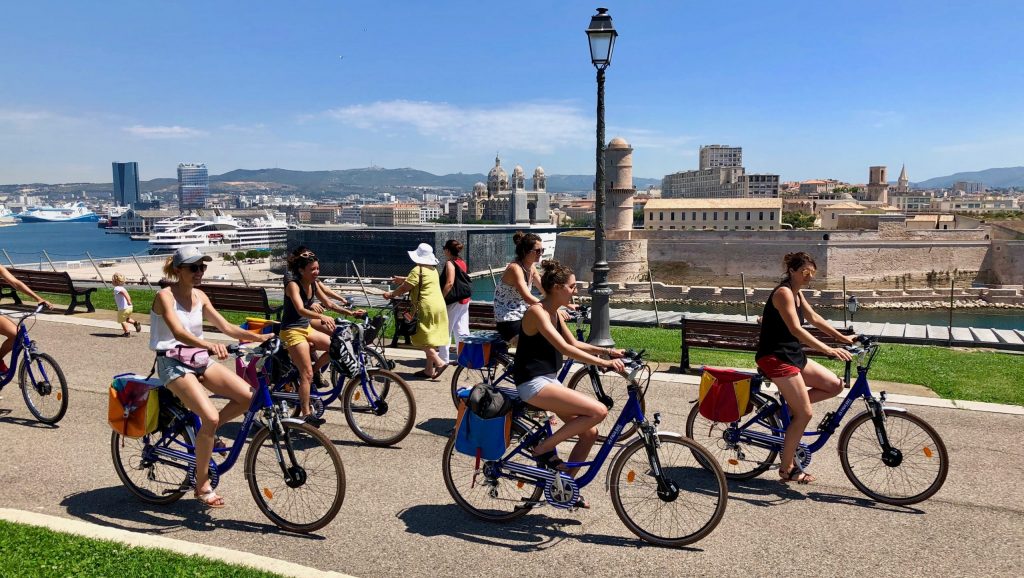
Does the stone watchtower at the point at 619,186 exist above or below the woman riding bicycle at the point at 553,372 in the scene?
above

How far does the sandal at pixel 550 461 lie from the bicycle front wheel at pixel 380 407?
1883mm

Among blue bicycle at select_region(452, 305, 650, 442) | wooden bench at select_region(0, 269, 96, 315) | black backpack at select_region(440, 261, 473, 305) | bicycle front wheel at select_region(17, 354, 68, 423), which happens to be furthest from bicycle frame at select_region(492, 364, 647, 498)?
wooden bench at select_region(0, 269, 96, 315)

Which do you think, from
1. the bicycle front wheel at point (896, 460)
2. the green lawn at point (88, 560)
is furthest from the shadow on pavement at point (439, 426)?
the bicycle front wheel at point (896, 460)

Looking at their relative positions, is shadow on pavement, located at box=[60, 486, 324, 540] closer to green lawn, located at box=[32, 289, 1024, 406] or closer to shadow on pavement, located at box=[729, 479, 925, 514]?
shadow on pavement, located at box=[729, 479, 925, 514]

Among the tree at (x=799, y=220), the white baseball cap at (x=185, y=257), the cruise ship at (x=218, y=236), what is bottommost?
the cruise ship at (x=218, y=236)

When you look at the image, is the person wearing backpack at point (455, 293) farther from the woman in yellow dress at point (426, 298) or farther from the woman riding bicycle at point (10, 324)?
the woman riding bicycle at point (10, 324)

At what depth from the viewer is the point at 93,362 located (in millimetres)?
9562

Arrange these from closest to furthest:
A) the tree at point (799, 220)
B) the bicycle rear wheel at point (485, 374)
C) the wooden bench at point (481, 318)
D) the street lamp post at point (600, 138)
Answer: the bicycle rear wheel at point (485, 374) < the street lamp post at point (600, 138) < the wooden bench at point (481, 318) < the tree at point (799, 220)

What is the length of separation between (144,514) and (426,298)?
3836mm

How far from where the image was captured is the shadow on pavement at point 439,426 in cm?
663

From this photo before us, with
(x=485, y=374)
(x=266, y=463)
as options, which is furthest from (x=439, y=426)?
(x=266, y=463)

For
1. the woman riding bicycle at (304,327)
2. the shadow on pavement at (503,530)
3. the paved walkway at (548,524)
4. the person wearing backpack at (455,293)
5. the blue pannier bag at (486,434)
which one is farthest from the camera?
the person wearing backpack at (455,293)

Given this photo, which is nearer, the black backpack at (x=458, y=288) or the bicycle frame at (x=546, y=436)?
the bicycle frame at (x=546, y=436)

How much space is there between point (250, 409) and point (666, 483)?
103 inches
